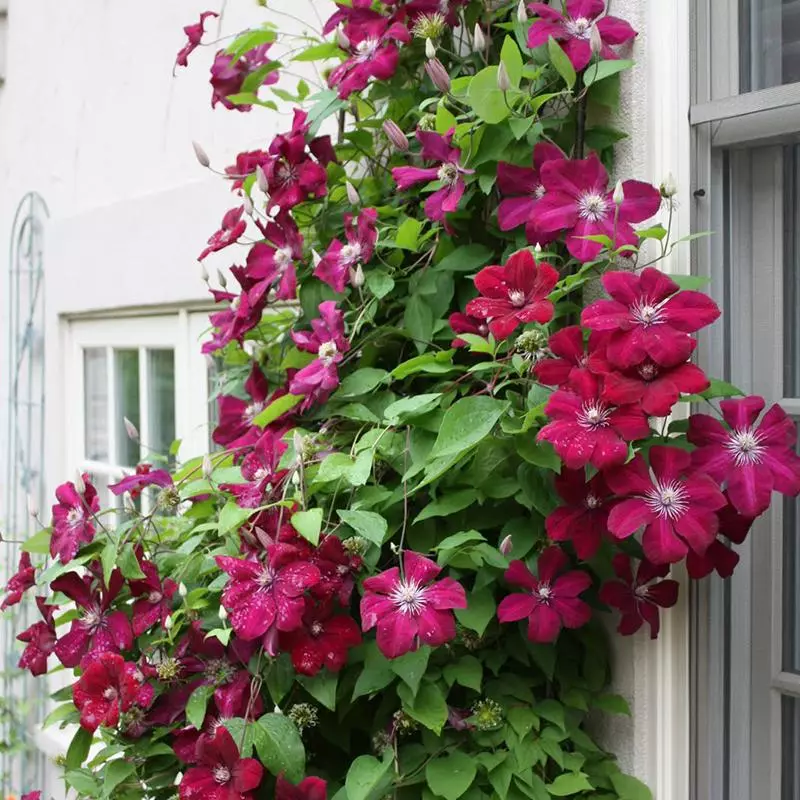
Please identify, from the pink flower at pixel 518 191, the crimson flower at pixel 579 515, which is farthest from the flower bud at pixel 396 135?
the crimson flower at pixel 579 515

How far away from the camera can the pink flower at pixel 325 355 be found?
5.14 feet

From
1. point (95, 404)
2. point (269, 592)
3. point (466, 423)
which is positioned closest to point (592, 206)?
point (466, 423)

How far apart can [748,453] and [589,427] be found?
0.21m

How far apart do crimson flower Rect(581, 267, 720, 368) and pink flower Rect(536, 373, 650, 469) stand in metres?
0.05

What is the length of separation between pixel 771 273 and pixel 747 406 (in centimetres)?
25

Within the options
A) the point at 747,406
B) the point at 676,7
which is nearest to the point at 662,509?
the point at 747,406

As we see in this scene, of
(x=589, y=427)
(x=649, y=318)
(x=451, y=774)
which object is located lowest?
(x=451, y=774)

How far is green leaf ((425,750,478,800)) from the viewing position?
1.34 meters

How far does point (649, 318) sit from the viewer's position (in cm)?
120

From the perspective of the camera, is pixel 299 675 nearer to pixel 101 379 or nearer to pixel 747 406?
pixel 747 406

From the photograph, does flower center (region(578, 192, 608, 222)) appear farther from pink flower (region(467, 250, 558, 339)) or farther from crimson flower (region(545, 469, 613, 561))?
crimson flower (region(545, 469, 613, 561))

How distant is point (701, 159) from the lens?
1434 mm

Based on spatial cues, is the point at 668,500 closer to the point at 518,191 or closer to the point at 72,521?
the point at 518,191

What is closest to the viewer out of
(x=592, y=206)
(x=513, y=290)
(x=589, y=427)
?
(x=589, y=427)
